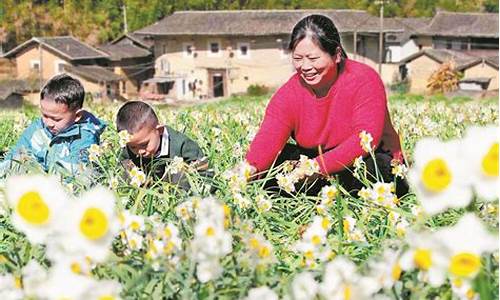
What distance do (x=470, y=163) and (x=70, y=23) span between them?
5290 centimetres

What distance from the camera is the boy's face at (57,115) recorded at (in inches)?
144

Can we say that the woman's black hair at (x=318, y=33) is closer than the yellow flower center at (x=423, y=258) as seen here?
No

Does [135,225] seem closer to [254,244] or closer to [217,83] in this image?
[254,244]

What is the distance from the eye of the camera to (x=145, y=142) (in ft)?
11.0

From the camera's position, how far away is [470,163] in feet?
4.21

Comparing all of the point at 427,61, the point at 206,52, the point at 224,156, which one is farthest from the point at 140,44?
the point at 224,156

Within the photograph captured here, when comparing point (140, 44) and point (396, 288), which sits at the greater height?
point (396, 288)

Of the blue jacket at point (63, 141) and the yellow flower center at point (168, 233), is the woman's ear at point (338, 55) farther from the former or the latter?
the yellow flower center at point (168, 233)

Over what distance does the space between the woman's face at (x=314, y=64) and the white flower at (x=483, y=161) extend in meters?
2.14

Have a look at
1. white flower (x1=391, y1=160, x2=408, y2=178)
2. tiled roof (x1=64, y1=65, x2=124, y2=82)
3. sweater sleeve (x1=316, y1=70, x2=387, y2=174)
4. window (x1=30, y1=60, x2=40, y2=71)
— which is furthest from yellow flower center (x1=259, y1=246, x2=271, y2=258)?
window (x1=30, y1=60, x2=40, y2=71)

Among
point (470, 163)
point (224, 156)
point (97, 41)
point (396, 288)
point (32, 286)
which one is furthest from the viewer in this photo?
point (97, 41)

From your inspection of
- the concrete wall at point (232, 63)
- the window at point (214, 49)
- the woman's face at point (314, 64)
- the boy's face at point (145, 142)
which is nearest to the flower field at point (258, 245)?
the boy's face at point (145, 142)

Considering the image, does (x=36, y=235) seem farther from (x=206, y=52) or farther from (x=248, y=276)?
(x=206, y=52)

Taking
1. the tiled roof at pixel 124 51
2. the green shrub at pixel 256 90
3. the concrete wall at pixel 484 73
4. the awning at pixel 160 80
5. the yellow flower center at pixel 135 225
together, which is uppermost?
the yellow flower center at pixel 135 225
